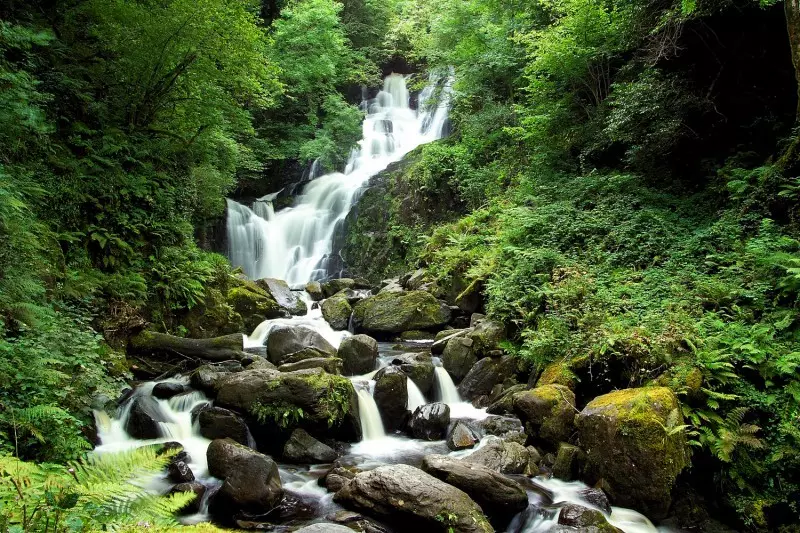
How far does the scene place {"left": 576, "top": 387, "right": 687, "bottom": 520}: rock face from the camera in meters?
5.66

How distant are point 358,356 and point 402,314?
303cm

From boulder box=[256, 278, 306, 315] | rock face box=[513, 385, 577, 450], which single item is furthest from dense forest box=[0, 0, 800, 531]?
boulder box=[256, 278, 306, 315]

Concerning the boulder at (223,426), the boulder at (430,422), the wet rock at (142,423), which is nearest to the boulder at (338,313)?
the boulder at (430,422)

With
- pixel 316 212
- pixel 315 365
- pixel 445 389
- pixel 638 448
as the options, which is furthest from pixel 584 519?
pixel 316 212

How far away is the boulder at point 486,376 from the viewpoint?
941cm

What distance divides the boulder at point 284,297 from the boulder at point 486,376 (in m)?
6.77

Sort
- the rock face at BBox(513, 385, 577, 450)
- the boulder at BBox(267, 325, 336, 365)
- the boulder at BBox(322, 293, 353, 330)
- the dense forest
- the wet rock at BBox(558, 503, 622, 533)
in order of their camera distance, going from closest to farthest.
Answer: the wet rock at BBox(558, 503, 622, 533) → the dense forest → the rock face at BBox(513, 385, 577, 450) → the boulder at BBox(267, 325, 336, 365) → the boulder at BBox(322, 293, 353, 330)

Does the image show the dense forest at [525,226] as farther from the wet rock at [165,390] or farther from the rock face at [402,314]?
the rock face at [402,314]

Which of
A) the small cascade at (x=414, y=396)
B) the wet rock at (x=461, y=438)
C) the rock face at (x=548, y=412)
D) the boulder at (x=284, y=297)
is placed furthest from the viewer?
the boulder at (x=284, y=297)

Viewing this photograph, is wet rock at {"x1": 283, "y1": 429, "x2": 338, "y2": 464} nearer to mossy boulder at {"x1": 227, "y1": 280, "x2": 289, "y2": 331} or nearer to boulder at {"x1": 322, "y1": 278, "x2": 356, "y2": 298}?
mossy boulder at {"x1": 227, "y1": 280, "x2": 289, "y2": 331}

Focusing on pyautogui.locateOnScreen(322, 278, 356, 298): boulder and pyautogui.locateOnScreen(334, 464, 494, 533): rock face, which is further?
pyautogui.locateOnScreen(322, 278, 356, 298): boulder

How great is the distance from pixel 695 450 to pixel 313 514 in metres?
4.83

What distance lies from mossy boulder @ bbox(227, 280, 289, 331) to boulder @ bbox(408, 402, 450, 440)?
6.31 metres

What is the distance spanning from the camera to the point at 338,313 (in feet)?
45.0
